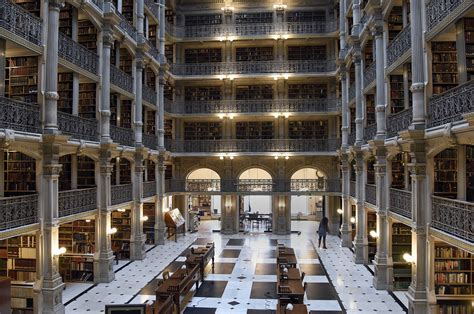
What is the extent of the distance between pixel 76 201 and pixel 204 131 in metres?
10.8

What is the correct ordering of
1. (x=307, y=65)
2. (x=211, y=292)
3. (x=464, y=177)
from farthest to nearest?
(x=307, y=65) < (x=211, y=292) < (x=464, y=177)

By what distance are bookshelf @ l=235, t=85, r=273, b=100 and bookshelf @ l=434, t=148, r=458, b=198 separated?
12.4 meters

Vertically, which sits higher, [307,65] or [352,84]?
[307,65]

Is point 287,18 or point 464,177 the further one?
point 287,18

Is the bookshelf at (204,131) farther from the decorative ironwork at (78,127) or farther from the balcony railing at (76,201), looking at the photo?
the balcony railing at (76,201)

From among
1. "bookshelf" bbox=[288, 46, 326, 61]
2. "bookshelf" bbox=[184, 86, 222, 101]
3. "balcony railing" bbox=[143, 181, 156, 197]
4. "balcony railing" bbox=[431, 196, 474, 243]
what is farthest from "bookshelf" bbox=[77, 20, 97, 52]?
"bookshelf" bbox=[288, 46, 326, 61]

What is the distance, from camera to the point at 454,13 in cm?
707

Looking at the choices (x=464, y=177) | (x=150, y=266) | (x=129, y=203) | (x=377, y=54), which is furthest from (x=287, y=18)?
(x=464, y=177)

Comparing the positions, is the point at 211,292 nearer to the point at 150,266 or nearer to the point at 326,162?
the point at 150,266

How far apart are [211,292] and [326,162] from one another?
1120cm

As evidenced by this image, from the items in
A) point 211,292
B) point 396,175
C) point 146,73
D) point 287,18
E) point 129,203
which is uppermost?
point 287,18

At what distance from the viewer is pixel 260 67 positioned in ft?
67.0

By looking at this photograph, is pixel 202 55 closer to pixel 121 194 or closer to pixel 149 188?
pixel 149 188

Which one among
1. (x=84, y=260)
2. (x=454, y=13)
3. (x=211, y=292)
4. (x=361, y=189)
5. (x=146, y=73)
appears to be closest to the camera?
(x=454, y=13)
